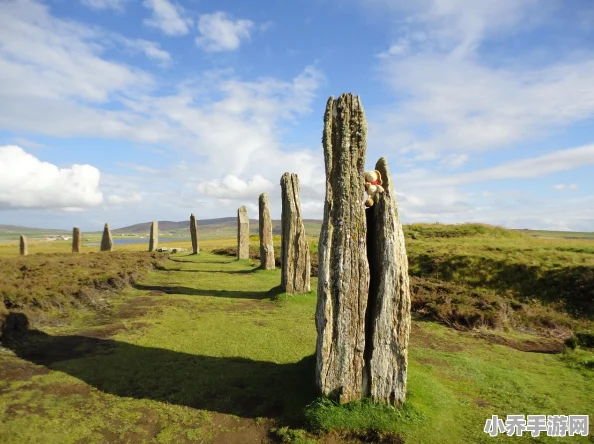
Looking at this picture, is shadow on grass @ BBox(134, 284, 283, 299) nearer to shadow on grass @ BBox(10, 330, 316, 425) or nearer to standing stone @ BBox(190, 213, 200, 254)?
shadow on grass @ BBox(10, 330, 316, 425)

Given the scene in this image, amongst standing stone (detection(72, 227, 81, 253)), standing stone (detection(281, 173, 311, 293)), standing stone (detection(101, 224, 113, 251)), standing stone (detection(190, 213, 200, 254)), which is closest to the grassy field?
standing stone (detection(281, 173, 311, 293))

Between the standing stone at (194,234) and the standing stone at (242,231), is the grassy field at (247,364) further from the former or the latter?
the standing stone at (194,234)

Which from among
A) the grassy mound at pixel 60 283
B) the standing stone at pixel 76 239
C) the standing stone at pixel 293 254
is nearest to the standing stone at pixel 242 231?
the grassy mound at pixel 60 283

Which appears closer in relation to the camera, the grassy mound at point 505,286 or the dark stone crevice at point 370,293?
the dark stone crevice at point 370,293

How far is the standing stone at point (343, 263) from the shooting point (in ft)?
24.4

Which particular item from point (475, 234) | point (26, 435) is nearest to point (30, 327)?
point (26, 435)

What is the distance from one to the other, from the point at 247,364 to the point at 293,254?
7.71 meters

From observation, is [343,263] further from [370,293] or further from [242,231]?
[242,231]

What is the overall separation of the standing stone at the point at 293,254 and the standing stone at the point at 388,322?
9.41 meters

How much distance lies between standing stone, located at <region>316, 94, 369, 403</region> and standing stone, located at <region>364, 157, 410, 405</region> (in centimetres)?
22

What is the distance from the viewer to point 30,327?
38.8 ft

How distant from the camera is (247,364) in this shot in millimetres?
9820

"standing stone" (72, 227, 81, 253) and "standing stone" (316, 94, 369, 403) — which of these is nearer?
"standing stone" (316, 94, 369, 403)

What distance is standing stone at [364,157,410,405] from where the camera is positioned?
7367 millimetres
